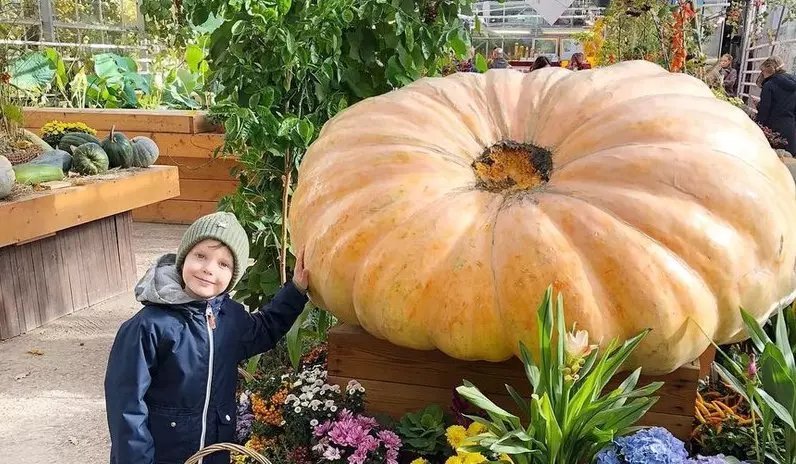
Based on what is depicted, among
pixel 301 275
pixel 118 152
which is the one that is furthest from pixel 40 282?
pixel 301 275

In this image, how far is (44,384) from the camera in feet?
11.7

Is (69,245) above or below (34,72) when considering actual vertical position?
below

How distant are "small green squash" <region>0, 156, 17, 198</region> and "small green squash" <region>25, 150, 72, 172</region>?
58 centimetres

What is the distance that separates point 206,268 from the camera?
1790 mm

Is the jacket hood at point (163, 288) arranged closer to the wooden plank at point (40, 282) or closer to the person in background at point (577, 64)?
the wooden plank at point (40, 282)

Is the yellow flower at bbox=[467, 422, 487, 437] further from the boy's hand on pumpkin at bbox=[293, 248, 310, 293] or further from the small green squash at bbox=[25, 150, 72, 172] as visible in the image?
the small green squash at bbox=[25, 150, 72, 172]

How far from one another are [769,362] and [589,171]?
485 mm

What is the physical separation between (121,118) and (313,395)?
5785mm

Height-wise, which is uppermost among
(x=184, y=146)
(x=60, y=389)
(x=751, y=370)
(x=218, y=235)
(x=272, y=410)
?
(x=218, y=235)

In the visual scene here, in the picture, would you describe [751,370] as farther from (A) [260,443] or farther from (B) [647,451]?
(A) [260,443]

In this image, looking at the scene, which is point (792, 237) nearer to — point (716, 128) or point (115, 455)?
point (716, 128)

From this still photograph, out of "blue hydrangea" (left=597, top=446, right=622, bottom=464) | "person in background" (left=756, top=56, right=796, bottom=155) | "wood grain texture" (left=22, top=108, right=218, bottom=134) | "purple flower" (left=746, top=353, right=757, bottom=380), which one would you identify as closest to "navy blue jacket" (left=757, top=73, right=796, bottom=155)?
"person in background" (left=756, top=56, right=796, bottom=155)

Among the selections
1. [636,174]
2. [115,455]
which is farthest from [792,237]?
[115,455]

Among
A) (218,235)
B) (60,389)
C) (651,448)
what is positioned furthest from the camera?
(60,389)
